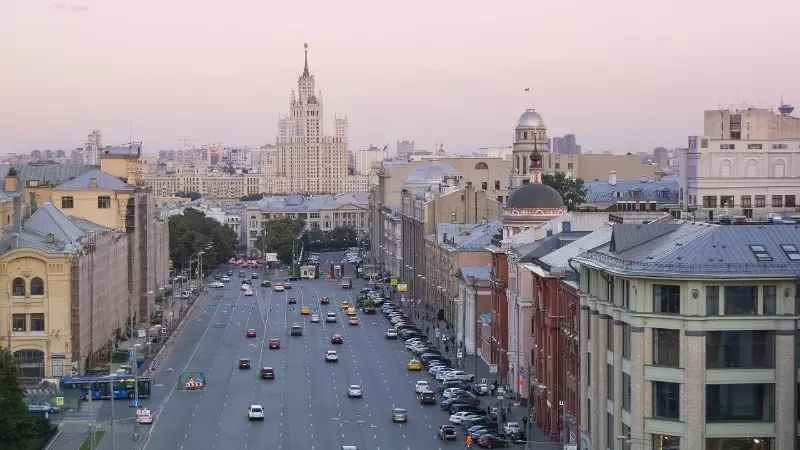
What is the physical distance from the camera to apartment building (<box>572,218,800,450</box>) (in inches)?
2104

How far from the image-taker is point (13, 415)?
71.7 metres

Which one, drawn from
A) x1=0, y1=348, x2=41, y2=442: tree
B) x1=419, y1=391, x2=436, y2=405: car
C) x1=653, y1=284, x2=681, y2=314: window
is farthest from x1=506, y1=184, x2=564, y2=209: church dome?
→ x1=653, y1=284, x2=681, y2=314: window

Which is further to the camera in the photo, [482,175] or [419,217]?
[482,175]

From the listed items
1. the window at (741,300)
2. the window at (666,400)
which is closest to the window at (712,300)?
the window at (741,300)

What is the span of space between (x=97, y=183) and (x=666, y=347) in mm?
88396

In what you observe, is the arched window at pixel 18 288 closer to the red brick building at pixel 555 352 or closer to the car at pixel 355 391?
the car at pixel 355 391

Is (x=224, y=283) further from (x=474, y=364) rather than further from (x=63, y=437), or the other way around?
(x=63, y=437)

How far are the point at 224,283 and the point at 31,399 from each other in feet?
348

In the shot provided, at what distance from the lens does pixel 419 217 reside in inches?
6181

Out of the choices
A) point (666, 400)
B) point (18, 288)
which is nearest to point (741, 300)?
point (666, 400)

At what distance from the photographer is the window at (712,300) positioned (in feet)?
176

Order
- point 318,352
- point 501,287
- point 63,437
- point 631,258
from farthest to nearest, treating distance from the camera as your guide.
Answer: point 318,352 < point 501,287 < point 63,437 < point 631,258

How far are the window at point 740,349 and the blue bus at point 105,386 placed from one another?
47189 millimetres

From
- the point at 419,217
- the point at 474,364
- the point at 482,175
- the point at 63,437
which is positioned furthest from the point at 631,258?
the point at 482,175
